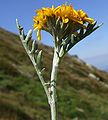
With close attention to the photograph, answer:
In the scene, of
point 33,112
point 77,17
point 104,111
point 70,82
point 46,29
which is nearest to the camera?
point 77,17

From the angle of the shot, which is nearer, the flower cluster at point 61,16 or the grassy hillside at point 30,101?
the flower cluster at point 61,16

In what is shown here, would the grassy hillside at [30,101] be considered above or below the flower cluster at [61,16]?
above

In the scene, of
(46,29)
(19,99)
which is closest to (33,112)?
(19,99)

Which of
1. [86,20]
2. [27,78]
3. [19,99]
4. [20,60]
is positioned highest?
[20,60]

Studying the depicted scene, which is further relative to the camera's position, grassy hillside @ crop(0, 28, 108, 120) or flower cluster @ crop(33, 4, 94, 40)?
grassy hillside @ crop(0, 28, 108, 120)

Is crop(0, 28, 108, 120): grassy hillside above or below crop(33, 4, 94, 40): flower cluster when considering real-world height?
above

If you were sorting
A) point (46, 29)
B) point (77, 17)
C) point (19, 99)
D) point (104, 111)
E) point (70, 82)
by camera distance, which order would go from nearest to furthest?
point (77, 17), point (46, 29), point (19, 99), point (104, 111), point (70, 82)

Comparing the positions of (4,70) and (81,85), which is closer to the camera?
(4,70)

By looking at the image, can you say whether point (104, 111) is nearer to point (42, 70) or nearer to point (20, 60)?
point (20, 60)
